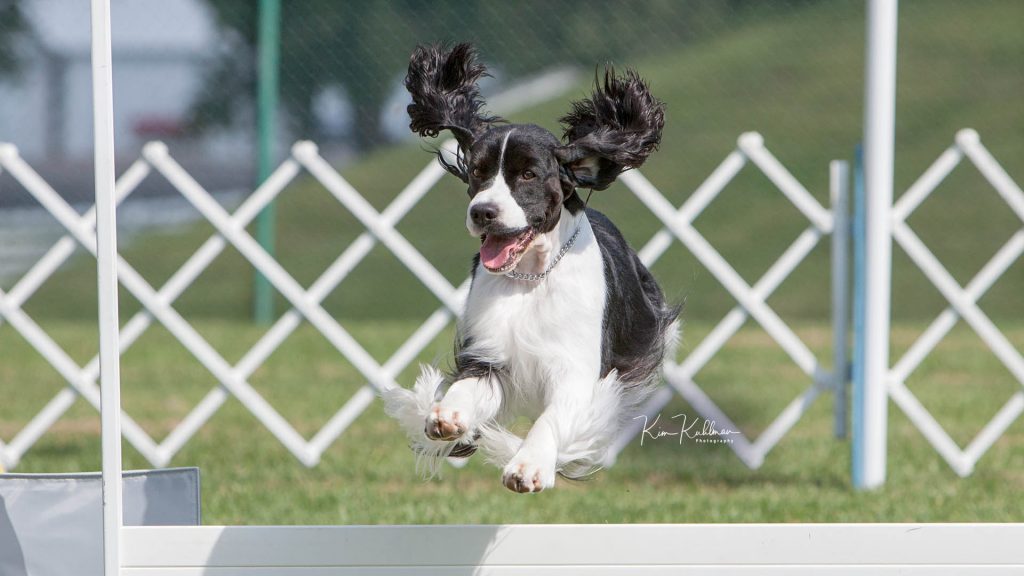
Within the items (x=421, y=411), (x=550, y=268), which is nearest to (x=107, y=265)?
(x=421, y=411)

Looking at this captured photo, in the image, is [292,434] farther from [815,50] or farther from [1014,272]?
[1014,272]

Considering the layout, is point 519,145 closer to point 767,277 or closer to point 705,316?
point 767,277

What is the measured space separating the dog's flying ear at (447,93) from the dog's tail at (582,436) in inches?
20.4

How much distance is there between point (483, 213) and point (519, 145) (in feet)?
0.51

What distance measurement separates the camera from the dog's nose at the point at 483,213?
219 cm

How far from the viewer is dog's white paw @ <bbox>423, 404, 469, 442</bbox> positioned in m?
2.31

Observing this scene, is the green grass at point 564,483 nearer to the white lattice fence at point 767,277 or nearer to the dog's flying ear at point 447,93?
the white lattice fence at point 767,277

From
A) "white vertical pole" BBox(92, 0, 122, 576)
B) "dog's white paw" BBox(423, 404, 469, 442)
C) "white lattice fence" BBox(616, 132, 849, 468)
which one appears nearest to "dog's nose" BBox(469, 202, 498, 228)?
"dog's white paw" BBox(423, 404, 469, 442)

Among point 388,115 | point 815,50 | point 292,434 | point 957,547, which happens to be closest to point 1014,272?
point 815,50

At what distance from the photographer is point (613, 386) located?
2512mm

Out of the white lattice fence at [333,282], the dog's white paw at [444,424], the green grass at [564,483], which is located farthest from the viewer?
the white lattice fence at [333,282]

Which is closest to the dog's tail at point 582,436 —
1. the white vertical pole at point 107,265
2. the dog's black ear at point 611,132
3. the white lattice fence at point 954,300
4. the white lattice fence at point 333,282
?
the dog's black ear at point 611,132

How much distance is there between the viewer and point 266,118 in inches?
377

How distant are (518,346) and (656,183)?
7.72 m
